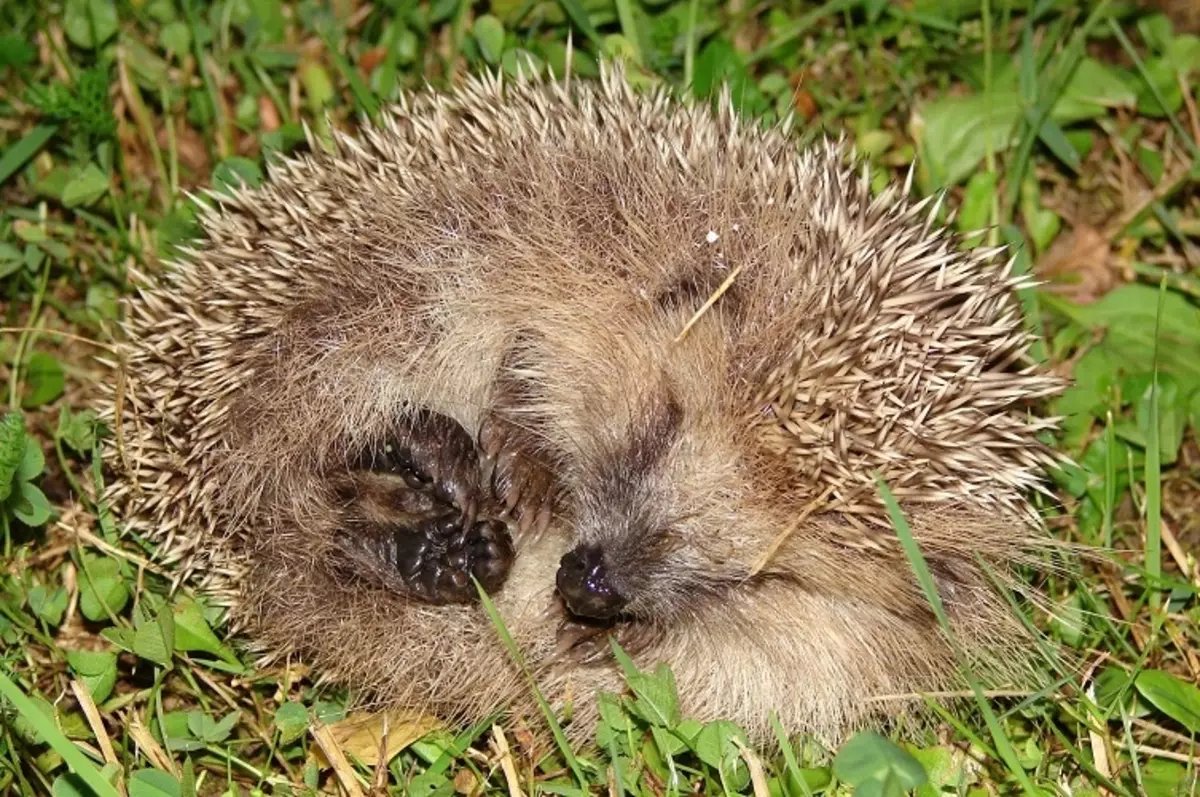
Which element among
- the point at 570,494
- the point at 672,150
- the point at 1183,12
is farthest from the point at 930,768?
the point at 1183,12

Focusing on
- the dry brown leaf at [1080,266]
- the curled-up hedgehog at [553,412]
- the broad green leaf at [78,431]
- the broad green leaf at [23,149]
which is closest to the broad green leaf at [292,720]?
the curled-up hedgehog at [553,412]

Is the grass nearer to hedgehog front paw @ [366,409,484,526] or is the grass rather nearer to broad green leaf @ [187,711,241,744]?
broad green leaf @ [187,711,241,744]

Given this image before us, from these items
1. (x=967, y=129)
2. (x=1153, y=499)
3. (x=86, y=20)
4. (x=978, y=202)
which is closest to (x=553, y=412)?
(x=1153, y=499)

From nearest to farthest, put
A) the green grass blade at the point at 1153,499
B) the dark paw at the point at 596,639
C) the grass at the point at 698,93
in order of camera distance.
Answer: the grass at the point at 698,93
the dark paw at the point at 596,639
the green grass blade at the point at 1153,499

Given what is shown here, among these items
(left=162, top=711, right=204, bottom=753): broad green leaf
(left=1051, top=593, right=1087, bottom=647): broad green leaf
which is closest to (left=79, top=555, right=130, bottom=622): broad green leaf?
(left=162, top=711, right=204, bottom=753): broad green leaf

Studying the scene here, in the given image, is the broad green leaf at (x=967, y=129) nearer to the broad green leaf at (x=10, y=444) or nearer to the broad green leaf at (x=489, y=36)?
the broad green leaf at (x=489, y=36)

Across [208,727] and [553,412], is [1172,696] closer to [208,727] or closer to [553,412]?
[553,412]

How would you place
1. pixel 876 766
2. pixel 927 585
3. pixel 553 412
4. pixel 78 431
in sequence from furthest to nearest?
pixel 78 431 → pixel 553 412 → pixel 927 585 → pixel 876 766
